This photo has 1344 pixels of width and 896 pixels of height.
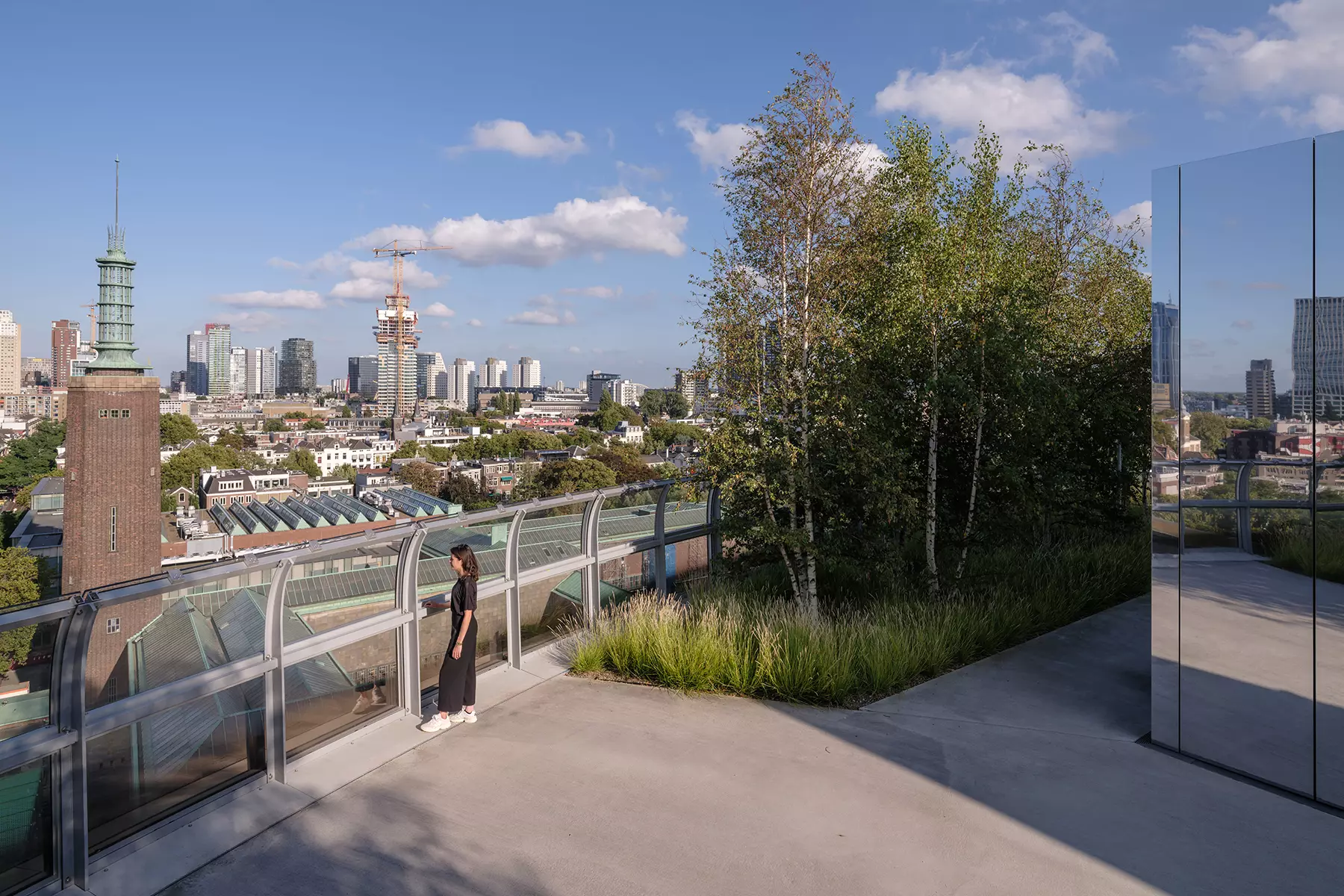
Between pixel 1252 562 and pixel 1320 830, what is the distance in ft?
4.43

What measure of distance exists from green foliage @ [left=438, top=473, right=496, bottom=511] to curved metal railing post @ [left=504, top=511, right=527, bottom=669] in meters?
66.3

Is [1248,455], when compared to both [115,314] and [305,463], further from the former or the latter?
[305,463]

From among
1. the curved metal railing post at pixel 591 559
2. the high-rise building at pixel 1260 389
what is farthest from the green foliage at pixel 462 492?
the high-rise building at pixel 1260 389

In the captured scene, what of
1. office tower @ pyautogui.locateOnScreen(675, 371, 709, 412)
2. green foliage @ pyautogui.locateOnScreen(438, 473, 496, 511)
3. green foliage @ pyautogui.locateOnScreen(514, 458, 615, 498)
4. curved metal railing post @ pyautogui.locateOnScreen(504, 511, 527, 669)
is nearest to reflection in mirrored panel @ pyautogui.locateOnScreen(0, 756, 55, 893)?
curved metal railing post @ pyautogui.locateOnScreen(504, 511, 527, 669)

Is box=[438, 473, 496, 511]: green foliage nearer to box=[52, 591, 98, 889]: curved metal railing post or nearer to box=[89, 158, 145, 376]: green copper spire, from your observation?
box=[89, 158, 145, 376]: green copper spire

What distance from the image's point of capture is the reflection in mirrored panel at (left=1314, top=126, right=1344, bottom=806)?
406cm

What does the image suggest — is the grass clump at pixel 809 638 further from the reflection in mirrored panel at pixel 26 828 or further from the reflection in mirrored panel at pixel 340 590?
the reflection in mirrored panel at pixel 26 828

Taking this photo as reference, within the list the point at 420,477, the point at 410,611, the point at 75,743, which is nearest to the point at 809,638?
the point at 410,611

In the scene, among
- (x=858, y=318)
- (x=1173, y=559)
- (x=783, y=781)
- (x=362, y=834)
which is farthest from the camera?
(x=858, y=318)

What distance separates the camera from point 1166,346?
4.90 metres

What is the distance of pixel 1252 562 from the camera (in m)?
4.48

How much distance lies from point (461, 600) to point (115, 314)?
236 feet

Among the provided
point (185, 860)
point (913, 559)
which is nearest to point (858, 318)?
point (913, 559)

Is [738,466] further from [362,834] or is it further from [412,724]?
[362,834]
